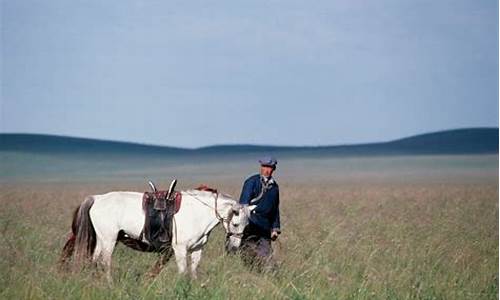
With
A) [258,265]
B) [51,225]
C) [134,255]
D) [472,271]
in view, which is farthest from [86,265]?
[472,271]

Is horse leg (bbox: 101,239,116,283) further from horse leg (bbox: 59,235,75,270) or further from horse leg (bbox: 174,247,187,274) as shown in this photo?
horse leg (bbox: 174,247,187,274)

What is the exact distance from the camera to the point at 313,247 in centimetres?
691

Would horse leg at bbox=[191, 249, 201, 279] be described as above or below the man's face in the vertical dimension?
below

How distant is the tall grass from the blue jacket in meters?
0.37

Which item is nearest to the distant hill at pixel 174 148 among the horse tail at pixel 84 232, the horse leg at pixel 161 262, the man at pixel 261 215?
the horse tail at pixel 84 232

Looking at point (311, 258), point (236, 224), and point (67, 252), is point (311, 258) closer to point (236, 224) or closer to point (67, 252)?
point (236, 224)

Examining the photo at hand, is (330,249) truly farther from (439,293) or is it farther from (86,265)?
(86,265)

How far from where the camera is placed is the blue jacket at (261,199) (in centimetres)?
623

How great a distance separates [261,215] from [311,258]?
1.89 feet

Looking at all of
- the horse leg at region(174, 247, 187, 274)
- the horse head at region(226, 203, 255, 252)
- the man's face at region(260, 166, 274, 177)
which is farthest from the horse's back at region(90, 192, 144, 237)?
the man's face at region(260, 166, 274, 177)

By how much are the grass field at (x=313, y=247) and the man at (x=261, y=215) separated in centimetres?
20

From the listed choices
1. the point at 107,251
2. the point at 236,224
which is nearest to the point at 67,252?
the point at 107,251

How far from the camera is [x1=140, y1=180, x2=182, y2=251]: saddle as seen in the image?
→ 611 centimetres

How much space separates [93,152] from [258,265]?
4.04m
